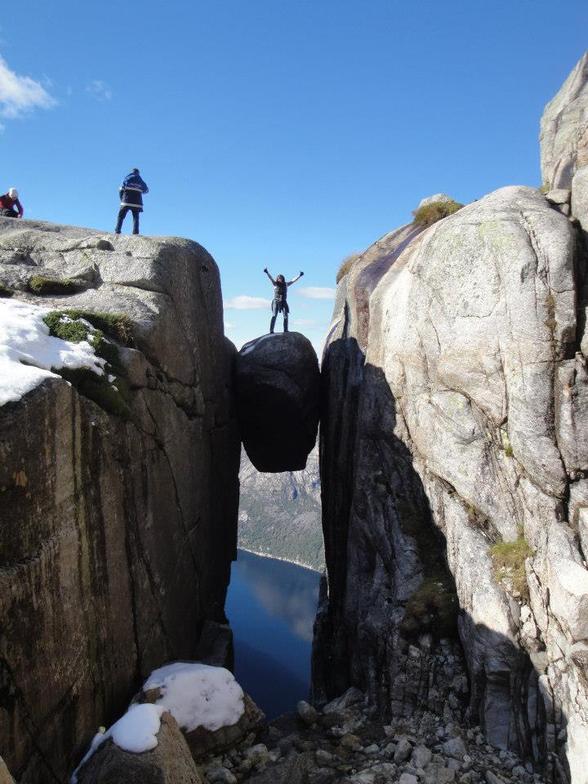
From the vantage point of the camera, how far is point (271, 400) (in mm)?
31750

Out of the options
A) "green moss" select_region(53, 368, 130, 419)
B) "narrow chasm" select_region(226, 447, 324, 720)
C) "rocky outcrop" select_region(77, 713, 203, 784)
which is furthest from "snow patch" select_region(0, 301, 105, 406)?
"narrow chasm" select_region(226, 447, 324, 720)

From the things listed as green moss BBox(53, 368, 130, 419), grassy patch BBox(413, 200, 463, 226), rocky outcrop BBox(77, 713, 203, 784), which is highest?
grassy patch BBox(413, 200, 463, 226)

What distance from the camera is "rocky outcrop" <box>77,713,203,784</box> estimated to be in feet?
32.0

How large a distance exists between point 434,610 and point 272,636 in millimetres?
87621

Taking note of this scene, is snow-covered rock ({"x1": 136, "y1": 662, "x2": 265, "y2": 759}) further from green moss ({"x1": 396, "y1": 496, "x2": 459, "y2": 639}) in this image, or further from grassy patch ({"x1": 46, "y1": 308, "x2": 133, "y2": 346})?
grassy patch ({"x1": 46, "y1": 308, "x2": 133, "y2": 346})

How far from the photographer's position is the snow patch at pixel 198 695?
13.8m

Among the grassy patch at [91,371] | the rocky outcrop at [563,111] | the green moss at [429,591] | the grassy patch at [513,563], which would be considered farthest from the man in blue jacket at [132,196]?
the rocky outcrop at [563,111]

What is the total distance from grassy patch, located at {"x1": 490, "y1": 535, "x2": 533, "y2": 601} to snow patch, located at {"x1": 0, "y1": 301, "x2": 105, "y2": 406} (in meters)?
12.7

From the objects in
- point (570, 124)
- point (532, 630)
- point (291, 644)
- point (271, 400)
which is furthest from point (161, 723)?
point (291, 644)

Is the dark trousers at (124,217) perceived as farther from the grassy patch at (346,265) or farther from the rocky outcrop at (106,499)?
the grassy patch at (346,265)

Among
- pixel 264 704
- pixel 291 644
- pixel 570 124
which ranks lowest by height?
pixel 291 644

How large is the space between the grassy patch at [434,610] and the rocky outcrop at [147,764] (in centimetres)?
937

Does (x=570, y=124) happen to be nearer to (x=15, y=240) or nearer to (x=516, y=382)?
(x=516, y=382)

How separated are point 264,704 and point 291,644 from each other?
4113cm
